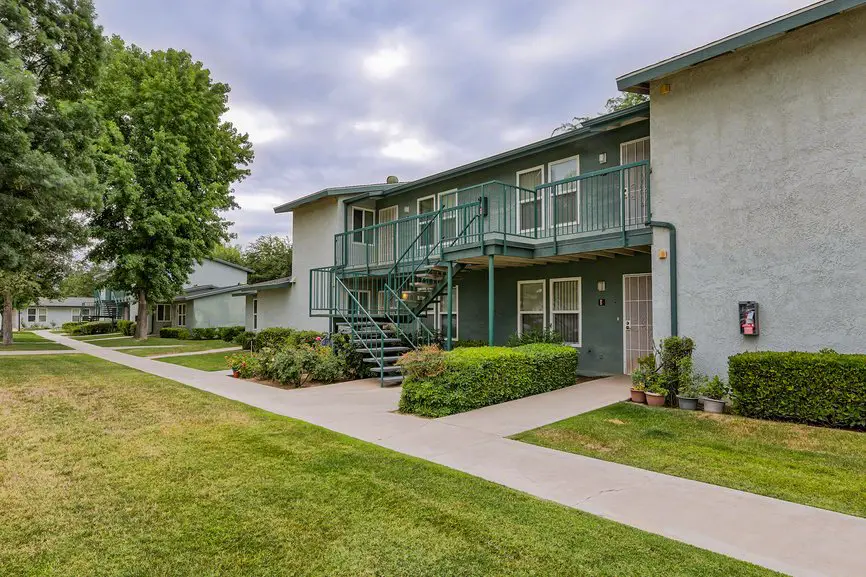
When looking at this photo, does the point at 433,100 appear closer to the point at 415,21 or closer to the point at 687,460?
the point at 415,21

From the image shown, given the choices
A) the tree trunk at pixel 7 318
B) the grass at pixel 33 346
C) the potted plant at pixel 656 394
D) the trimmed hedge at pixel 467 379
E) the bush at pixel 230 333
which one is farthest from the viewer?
the bush at pixel 230 333

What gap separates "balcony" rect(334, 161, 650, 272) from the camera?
9.72 m

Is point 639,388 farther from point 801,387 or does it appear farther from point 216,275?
point 216,275

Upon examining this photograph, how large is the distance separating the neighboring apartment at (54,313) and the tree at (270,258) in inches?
1237

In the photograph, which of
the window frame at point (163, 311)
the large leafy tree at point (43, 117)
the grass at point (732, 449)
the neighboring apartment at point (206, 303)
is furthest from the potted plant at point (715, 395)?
the window frame at point (163, 311)

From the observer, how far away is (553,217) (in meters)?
11.6

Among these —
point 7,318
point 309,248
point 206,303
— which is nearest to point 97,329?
point 7,318

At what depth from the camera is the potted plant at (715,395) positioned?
24.3 ft

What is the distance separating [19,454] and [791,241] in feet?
34.4

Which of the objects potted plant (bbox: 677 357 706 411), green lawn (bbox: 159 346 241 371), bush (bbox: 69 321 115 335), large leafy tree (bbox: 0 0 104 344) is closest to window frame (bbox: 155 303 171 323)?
bush (bbox: 69 321 115 335)

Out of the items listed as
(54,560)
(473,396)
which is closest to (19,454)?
(54,560)

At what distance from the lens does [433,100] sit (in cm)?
1809

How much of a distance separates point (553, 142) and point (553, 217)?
1.82 m

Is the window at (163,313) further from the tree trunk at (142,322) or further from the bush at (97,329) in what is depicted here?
the bush at (97,329)
